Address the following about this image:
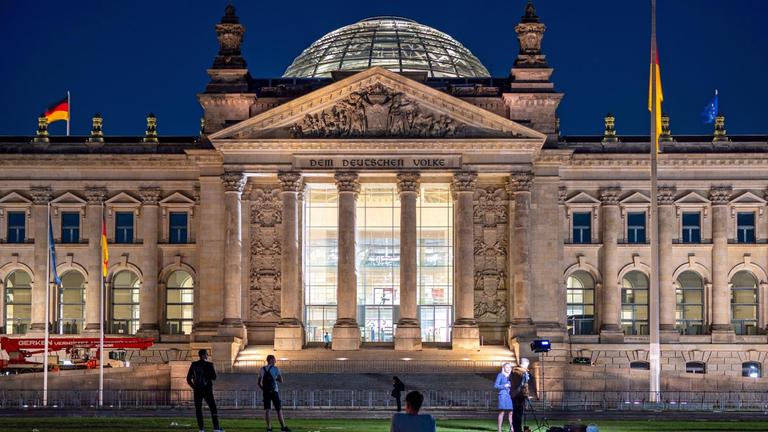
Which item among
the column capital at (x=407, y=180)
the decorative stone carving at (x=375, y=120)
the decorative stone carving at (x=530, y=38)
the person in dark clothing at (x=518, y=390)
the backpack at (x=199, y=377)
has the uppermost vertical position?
the decorative stone carving at (x=530, y=38)

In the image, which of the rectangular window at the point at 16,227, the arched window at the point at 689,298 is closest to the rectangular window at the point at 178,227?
the rectangular window at the point at 16,227

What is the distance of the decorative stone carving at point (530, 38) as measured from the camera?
8556 cm

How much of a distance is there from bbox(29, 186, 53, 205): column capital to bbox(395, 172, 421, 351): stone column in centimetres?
2356

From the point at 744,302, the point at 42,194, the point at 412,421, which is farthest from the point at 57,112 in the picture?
the point at 412,421

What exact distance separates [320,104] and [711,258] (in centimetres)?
2776

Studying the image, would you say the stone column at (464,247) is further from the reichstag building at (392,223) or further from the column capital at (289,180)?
the column capital at (289,180)

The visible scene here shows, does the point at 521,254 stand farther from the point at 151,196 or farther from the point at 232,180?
the point at 151,196

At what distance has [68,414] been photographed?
51.9 metres

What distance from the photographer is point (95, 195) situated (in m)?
88.6

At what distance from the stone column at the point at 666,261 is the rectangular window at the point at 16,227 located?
136 feet

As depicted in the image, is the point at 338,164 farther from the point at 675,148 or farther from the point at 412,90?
the point at 675,148

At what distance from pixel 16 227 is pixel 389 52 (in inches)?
1119

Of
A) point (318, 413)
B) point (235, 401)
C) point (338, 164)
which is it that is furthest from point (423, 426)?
point (338, 164)

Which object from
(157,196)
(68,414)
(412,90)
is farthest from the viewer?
(157,196)
